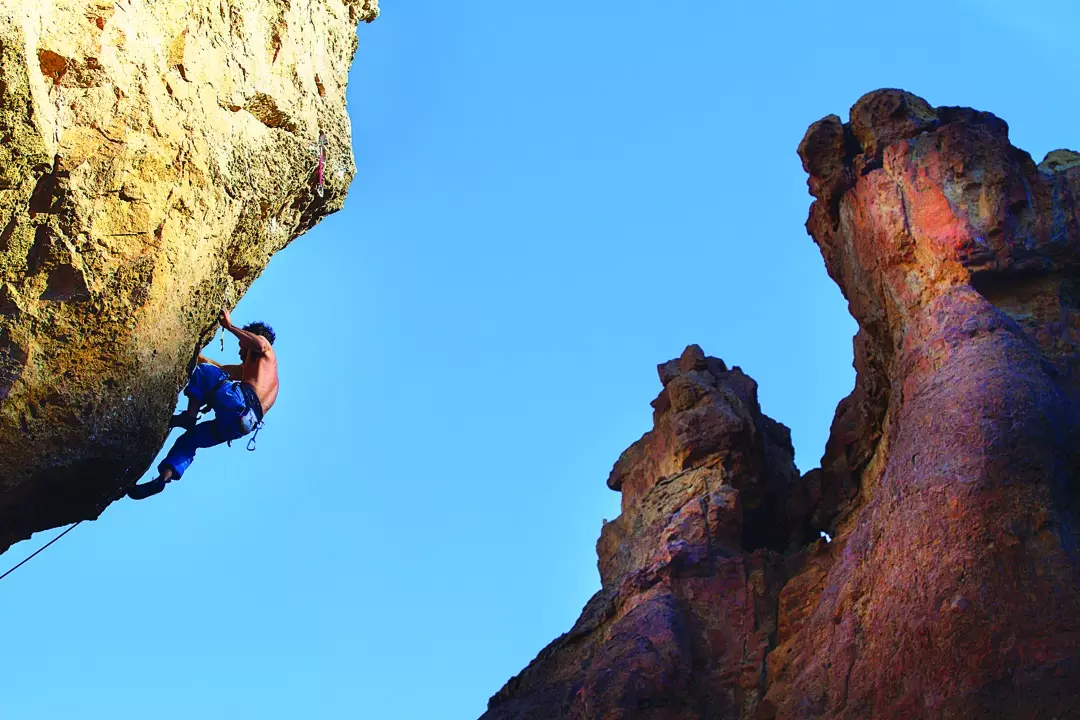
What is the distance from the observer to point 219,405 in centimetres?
1188

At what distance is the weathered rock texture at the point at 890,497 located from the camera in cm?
1241

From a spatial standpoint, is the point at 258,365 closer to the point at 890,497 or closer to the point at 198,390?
the point at 198,390

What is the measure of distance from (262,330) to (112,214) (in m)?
4.84

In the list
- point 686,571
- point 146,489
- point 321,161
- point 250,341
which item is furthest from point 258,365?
point 686,571

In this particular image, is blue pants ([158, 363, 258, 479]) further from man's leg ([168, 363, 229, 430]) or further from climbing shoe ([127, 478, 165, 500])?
climbing shoe ([127, 478, 165, 500])

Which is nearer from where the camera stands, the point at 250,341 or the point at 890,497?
the point at 250,341

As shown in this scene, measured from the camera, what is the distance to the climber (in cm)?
1177

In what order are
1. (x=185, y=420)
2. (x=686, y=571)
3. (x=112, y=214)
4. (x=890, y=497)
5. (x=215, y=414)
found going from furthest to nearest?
1. (x=686, y=571)
2. (x=890, y=497)
3. (x=215, y=414)
4. (x=185, y=420)
5. (x=112, y=214)

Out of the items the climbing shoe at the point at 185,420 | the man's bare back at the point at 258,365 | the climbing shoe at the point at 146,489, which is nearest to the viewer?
the climbing shoe at the point at 146,489

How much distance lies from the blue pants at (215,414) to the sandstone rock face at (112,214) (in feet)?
6.70

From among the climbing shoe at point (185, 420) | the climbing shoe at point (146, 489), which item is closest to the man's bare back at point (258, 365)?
the climbing shoe at point (185, 420)

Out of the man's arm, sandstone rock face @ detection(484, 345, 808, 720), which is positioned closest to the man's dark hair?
the man's arm

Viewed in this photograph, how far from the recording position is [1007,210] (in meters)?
17.6

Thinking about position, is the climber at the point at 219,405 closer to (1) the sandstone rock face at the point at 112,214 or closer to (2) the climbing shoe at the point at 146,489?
(2) the climbing shoe at the point at 146,489
